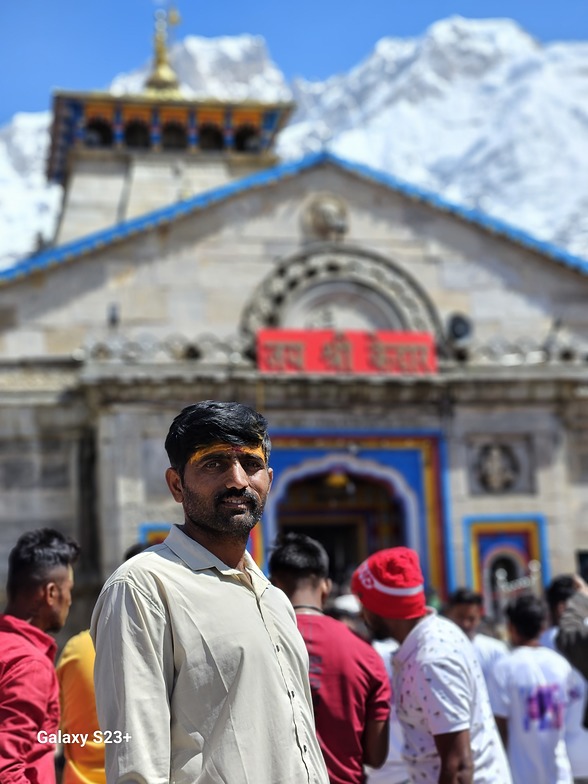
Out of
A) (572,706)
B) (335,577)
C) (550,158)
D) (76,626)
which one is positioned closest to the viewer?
(572,706)

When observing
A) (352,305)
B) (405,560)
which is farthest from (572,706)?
(352,305)

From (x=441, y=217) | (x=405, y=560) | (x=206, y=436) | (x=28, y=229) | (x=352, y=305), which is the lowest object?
(x=405, y=560)

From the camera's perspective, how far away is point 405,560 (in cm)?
532

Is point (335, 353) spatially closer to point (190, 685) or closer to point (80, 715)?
point (80, 715)

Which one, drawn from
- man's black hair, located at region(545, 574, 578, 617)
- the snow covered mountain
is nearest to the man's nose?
man's black hair, located at region(545, 574, 578, 617)

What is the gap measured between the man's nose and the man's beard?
2 centimetres

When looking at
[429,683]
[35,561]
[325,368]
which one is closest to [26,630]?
[35,561]

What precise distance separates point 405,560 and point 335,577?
1422 cm

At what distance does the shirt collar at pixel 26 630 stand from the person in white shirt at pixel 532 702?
3647mm

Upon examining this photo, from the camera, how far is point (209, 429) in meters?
3.46

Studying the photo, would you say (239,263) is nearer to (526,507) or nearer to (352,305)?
(352,305)

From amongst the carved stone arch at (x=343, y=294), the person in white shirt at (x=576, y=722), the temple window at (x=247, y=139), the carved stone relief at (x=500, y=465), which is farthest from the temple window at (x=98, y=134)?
the person in white shirt at (x=576, y=722)

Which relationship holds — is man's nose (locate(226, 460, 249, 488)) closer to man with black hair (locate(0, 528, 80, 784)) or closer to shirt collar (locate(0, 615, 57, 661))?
man with black hair (locate(0, 528, 80, 784))

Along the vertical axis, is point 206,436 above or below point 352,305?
below
